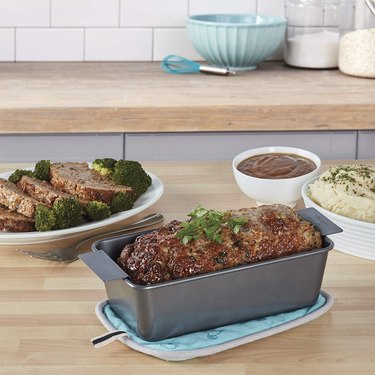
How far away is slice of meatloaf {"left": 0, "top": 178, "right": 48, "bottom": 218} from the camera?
1.50 meters

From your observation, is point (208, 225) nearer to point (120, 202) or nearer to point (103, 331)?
point (103, 331)

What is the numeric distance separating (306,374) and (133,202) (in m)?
0.65

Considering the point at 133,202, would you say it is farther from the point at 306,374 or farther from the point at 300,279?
the point at 306,374

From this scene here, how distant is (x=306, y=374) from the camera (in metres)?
1.11

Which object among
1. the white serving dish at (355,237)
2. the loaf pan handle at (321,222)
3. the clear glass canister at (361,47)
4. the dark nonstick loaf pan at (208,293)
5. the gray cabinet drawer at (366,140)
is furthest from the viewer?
the clear glass canister at (361,47)

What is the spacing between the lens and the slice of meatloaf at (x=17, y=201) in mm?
1501

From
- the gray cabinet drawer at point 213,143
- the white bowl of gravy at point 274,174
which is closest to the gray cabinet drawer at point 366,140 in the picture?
the gray cabinet drawer at point 213,143

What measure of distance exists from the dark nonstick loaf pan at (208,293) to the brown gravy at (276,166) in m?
0.45

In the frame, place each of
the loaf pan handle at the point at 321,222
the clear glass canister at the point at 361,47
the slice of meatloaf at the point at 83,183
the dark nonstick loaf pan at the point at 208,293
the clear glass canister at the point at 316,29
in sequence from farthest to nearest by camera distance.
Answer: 1. the clear glass canister at the point at 316,29
2. the clear glass canister at the point at 361,47
3. the slice of meatloaf at the point at 83,183
4. the loaf pan handle at the point at 321,222
5. the dark nonstick loaf pan at the point at 208,293

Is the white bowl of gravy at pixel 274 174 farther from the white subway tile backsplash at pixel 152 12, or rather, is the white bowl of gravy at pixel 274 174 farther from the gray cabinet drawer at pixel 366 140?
the white subway tile backsplash at pixel 152 12

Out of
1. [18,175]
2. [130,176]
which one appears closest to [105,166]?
[130,176]

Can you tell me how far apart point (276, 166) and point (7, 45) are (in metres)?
2.01

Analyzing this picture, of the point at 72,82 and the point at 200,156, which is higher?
the point at 72,82

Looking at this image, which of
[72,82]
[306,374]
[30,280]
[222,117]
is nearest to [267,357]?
[306,374]
